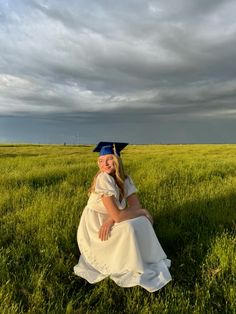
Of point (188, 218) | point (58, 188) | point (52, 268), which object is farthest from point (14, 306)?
point (58, 188)

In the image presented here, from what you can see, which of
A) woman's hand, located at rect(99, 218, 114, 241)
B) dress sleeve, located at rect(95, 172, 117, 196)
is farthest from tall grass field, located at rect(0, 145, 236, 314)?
dress sleeve, located at rect(95, 172, 117, 196)

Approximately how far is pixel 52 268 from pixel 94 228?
0.73 metres

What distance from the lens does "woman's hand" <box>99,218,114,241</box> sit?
4203 mm

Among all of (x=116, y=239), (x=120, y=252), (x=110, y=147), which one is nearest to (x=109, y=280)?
(x=120, y=252)

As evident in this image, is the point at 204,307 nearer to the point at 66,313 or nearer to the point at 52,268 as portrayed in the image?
the point at 66,313

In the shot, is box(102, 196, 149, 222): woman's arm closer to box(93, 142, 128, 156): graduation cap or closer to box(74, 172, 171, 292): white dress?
box(74, 172, 171, 292): white dress

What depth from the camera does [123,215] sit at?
426cm

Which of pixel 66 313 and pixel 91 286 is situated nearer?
pixel 66 313

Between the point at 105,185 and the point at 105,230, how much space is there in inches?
21.7

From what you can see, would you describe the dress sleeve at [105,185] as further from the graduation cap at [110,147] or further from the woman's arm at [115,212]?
the graduation cap at [110,147]

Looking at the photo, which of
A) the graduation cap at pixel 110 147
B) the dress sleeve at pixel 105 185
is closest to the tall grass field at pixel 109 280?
the dress sleeve at pixel 105 185

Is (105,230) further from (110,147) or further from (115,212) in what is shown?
(110,147)

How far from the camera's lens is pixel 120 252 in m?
4.08

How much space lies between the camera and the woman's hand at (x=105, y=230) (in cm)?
420
